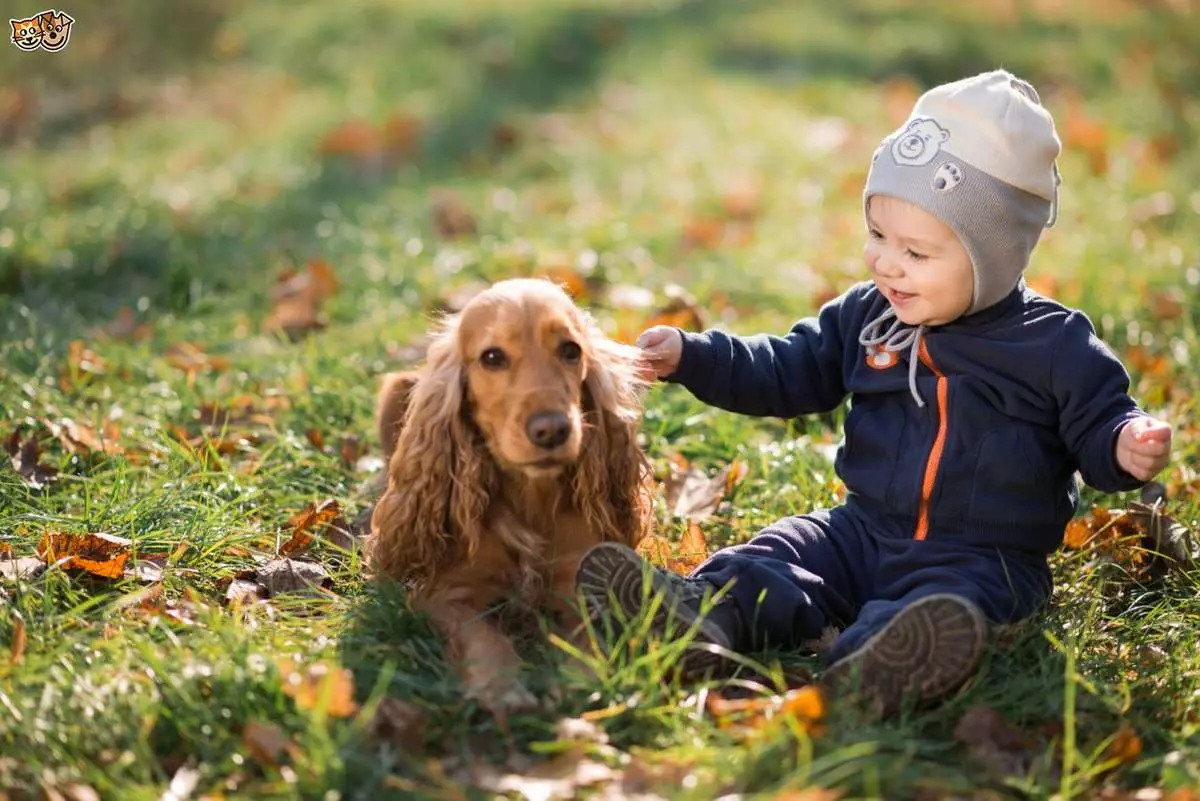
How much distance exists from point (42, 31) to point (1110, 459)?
6.69 metres

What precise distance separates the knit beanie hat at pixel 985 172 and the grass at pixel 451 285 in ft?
3.05

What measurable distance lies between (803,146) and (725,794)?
650 cm

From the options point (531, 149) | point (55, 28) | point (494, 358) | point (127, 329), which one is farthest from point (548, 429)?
point (55, 28)

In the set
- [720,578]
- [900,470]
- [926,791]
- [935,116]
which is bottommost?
[926,791]

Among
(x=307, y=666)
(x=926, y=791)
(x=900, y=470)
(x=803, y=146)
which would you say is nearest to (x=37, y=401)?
(x=307, y=666)

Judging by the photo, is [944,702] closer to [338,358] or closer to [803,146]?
[338,358]

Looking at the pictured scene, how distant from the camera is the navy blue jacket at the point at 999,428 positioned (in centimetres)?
307

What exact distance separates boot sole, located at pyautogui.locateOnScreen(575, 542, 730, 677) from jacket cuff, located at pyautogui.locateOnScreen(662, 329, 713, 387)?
2.32 ft

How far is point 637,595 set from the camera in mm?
2936

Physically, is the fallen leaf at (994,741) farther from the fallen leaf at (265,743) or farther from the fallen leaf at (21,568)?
the fallen leaf at (21,568)

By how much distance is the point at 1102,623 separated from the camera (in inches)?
128

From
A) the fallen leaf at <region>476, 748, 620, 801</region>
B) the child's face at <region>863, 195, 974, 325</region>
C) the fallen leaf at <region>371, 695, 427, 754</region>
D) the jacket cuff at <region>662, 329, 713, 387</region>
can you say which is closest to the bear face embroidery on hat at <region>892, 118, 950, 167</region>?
the child's face at <region>863, 195, 974, 325</region>

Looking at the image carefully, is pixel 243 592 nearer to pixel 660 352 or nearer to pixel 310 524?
pixel 310 524

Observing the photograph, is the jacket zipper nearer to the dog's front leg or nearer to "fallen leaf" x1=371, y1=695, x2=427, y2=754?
the dog's front leg
